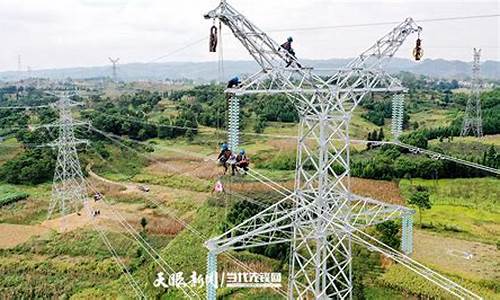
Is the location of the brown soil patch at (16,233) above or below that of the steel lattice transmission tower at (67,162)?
below

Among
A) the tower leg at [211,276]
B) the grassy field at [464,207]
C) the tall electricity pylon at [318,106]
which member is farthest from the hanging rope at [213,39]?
the grassy field at [464,207]

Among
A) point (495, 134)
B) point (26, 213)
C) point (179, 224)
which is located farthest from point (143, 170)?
point (495, 134)

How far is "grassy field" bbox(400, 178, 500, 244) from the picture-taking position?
32.0 meters

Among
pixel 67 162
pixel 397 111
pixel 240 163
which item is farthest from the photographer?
pixel 67 162

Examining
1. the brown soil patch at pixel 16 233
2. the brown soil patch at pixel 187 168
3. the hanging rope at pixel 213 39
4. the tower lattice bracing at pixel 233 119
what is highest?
the hanging rope at pixel 213 39

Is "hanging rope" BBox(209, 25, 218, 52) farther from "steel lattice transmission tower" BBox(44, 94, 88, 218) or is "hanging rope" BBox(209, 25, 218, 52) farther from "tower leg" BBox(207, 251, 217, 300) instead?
"steel lattice transmission tower" BBox(44, 94, 88, 218)

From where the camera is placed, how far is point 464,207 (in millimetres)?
36188

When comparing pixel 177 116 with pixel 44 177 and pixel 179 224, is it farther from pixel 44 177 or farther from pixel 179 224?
pixel 179 224

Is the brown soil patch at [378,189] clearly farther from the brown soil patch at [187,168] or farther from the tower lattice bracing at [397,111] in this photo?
the tower lattice bracing at [397,111]

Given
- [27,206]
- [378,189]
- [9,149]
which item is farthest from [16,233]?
[378,189]

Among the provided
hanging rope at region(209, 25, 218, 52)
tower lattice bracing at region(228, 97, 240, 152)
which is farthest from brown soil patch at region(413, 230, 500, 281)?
hanging rope at region(209, 25, 218, 52)

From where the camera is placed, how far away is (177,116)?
227 feet

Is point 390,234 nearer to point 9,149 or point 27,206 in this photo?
point 27,206

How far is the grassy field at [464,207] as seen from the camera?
1259 inches
